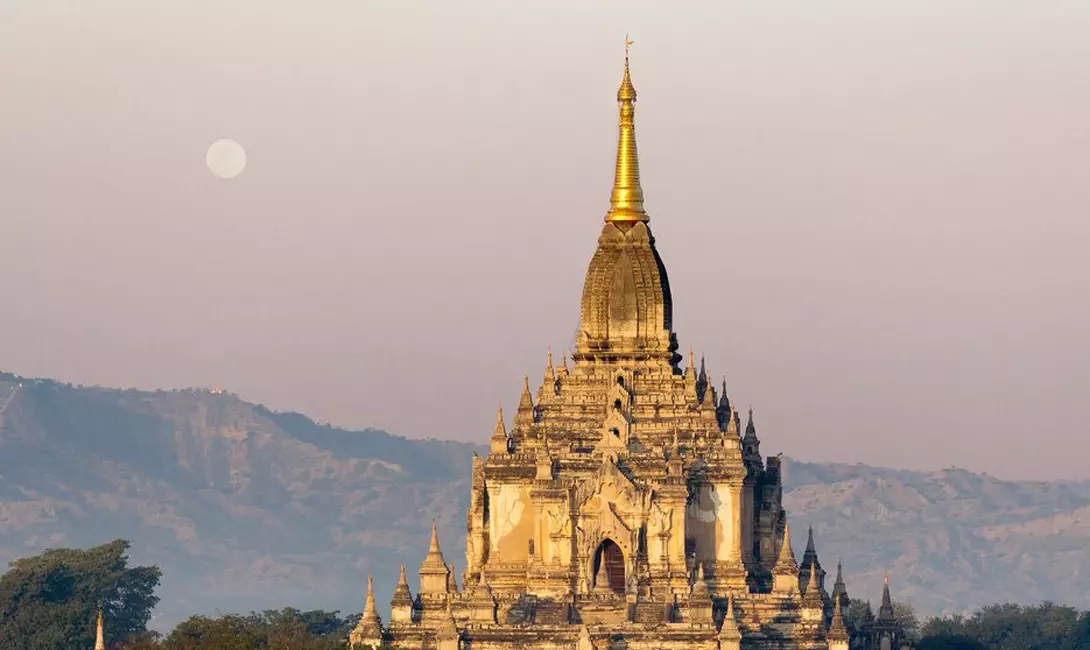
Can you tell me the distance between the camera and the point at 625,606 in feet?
316

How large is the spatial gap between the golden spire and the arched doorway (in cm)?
982

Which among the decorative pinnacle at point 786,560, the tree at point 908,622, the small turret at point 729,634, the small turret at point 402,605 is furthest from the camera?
the tree at point 908,622

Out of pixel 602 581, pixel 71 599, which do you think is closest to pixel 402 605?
pixel 602 581

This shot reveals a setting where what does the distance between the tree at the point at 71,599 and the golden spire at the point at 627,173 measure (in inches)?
1121

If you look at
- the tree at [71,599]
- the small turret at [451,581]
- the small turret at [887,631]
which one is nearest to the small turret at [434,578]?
the small turret at [451,581]

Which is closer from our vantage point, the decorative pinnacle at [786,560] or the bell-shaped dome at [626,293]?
the decorative pinnacle at [786,560]

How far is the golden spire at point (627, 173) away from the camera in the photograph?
104562 millimetres

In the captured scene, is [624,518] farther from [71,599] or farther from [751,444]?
[71,599]

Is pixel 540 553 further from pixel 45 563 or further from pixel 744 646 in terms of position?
pixel 45 563

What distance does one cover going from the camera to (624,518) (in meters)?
99.4

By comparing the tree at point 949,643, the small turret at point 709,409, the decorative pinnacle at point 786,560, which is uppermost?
the small turret at point 709,409

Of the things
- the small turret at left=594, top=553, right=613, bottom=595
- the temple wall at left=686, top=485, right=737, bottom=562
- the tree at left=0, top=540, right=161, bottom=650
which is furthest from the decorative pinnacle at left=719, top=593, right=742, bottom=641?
the tree at left=0, top=540, right=161, bottom=650

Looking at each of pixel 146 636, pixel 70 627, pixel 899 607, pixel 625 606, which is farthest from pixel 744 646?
pixel 899 607

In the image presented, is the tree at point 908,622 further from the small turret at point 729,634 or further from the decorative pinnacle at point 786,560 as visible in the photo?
the small turret at point 729,634
